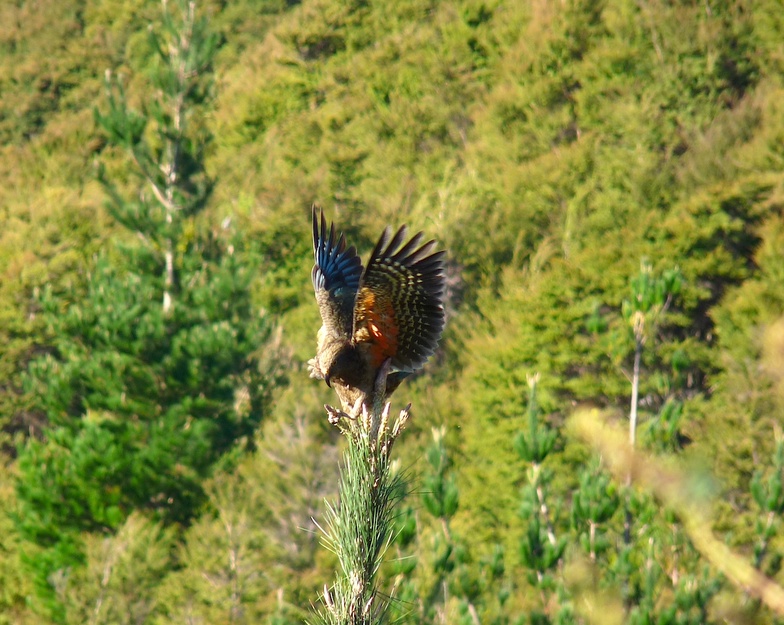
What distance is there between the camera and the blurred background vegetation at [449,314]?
881 inches

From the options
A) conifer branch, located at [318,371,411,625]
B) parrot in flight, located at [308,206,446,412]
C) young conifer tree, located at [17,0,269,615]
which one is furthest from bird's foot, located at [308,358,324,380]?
young conifer tree, located at [17,0,269,615]

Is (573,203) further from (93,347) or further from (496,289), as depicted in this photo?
(93,347)

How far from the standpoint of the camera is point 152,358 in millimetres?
31328

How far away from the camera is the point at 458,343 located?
3547 cm

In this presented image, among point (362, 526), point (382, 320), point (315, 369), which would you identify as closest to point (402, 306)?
point (382, 320)

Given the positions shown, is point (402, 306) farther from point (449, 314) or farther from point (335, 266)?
point (449, 314)

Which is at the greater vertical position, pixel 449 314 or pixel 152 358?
pixel 449 314

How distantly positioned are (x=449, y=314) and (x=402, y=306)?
30242 millimetres

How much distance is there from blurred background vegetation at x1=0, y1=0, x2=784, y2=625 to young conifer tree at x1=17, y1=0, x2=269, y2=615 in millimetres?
90

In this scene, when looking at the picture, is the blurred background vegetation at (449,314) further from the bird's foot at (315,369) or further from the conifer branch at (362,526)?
the conifer branch at (362,526)

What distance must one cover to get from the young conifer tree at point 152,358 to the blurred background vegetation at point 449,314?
0.30ft

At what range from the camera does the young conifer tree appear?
30.0 m

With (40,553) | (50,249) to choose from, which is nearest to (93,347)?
(40,553)

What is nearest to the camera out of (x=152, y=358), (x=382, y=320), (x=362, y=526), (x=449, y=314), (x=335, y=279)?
(x=362, y=526)
